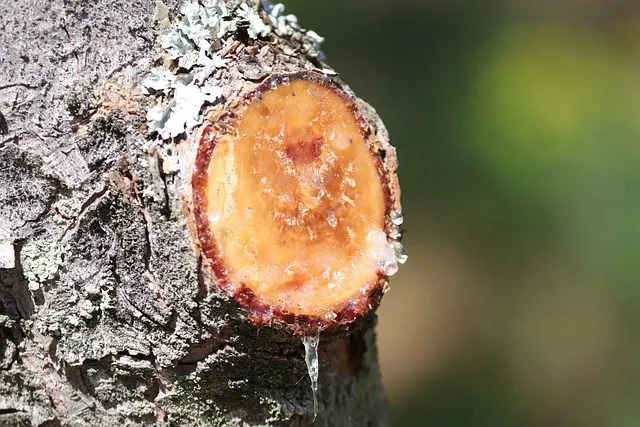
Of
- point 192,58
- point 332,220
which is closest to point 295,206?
point 332,220

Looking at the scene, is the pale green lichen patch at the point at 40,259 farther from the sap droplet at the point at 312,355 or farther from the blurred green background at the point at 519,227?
the blurred green background at the point at 519,227

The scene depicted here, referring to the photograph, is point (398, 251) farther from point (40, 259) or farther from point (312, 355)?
point (40, 259)

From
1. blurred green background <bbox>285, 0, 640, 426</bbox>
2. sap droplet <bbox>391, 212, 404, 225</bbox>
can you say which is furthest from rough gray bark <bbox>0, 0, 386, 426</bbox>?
blurred green background <bbox>285, 0, 640, 426</bbox>

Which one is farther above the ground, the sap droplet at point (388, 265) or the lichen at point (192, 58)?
the lichen at point (192, 58)

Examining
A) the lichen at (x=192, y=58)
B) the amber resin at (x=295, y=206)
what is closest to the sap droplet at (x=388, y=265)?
the amber resin at (x=295, y=206)

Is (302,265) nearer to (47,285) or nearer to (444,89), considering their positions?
(47,285)
